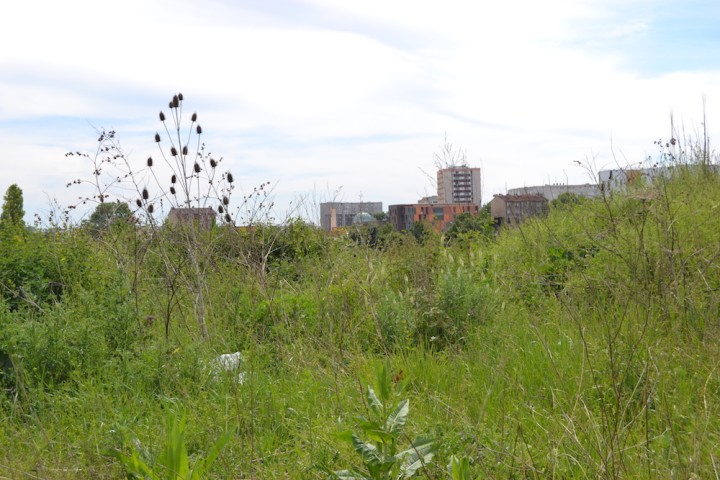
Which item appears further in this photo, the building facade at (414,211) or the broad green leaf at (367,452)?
the building facade at (414,211)

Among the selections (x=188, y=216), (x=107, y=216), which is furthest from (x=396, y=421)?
(x=107, y=216)

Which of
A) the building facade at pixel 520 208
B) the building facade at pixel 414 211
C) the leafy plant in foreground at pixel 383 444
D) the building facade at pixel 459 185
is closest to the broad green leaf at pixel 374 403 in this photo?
the leafy plant in foreground at pixel 383 444

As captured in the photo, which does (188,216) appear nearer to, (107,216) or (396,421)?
(107,216)

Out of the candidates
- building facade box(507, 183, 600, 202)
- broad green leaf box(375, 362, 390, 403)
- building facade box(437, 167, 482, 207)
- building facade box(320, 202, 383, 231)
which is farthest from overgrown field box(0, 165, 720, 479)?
building facade box(437, 167, 482, 207)

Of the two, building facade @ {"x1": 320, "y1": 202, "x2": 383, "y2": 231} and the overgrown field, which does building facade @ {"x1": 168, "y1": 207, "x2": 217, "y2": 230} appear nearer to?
the overgrown field

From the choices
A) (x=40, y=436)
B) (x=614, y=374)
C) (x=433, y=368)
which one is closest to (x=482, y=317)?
(x=433, y=368)

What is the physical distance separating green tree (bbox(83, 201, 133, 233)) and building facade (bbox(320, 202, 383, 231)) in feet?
9.90

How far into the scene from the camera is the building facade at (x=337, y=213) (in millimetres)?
10117

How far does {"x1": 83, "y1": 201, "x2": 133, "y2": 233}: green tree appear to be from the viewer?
7141 millimetres

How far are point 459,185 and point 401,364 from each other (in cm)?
914

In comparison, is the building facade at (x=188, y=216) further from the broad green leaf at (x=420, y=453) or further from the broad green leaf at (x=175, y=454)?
the broad green leaf at (x=420, y=453)

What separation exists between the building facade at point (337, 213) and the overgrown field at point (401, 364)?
3.27 metres

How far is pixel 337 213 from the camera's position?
35.3ft

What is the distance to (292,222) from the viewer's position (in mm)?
9320
